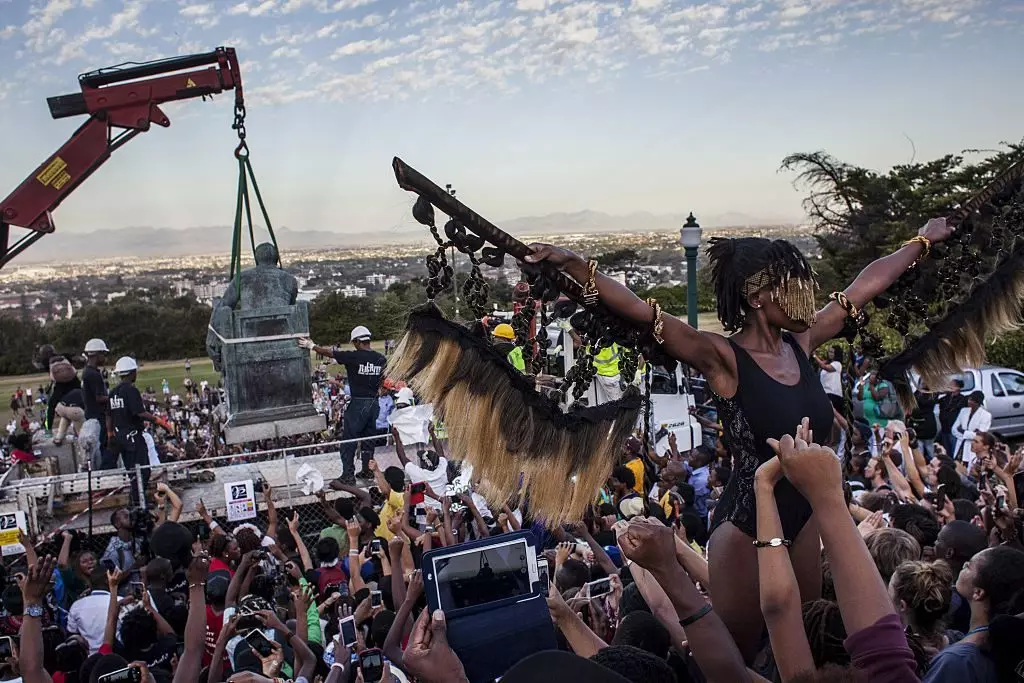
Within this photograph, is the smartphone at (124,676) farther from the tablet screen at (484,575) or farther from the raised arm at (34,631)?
the tablet screen at (484,575)

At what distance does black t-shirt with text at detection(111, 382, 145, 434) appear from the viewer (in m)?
9.53

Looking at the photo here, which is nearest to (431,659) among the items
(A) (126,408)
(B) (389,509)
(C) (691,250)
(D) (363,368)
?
(B) (389,509)

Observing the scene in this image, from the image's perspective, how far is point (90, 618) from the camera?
5312 mm

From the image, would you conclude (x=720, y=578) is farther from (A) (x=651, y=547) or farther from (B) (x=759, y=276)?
(B) (x=759, y=276)

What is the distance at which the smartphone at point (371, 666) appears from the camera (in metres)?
3.42

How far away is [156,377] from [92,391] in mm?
33613

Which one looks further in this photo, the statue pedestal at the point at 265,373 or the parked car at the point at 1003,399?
the parked car at the point at 1003,399

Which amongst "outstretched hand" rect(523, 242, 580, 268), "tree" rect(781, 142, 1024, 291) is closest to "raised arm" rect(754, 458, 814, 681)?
"outstretched hand" rect(523, 242, 580, 268)

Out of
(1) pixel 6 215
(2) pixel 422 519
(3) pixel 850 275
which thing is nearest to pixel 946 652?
(2) pixel 422 519

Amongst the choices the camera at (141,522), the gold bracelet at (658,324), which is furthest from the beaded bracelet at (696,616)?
the camera at (141,522)

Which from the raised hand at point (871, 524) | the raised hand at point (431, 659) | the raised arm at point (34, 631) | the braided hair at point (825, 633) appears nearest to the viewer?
the raised hand at point (431, 659)

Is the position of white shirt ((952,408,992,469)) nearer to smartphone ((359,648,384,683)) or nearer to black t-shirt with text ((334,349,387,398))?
black t-shirt with text ((334,349,387,398))

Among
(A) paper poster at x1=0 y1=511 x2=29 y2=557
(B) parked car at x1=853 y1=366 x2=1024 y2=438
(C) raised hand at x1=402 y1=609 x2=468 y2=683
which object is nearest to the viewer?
(C) raised hand at x1=402 y1=609 x2=468 y2=683

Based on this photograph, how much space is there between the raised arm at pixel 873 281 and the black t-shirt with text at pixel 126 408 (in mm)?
8444
